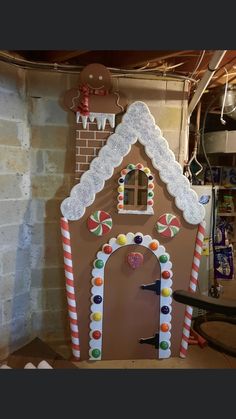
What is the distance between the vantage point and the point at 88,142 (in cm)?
178

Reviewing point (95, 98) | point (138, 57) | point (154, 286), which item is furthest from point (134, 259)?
point (138, 57)

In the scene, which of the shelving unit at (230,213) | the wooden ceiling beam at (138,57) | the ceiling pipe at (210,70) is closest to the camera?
the ceiling pipe at (210,70)

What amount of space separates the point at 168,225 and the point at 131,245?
0.28 meters

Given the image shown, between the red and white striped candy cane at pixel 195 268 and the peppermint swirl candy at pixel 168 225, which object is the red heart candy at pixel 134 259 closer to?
the peppermint swirl candy at pixel 168 225

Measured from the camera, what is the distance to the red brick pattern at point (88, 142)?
1.78m

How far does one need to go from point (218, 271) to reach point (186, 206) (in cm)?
127

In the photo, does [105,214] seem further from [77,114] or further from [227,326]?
[227,326]

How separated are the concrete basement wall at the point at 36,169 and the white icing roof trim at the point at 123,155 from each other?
0.60 feet

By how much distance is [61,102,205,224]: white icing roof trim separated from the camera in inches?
68.7

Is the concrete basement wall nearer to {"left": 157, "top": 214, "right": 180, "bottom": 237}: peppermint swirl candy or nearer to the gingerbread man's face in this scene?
the gingerbread man's face

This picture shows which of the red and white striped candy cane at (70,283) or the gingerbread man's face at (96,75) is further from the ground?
Result: the gingerbread man's face at (96,75)

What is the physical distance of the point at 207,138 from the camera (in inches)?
116

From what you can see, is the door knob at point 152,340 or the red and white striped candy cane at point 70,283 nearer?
the red and white striped candy cane at point 70,283

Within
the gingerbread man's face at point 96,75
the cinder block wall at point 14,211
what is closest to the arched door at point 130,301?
the cinder block wall at point 14,211
